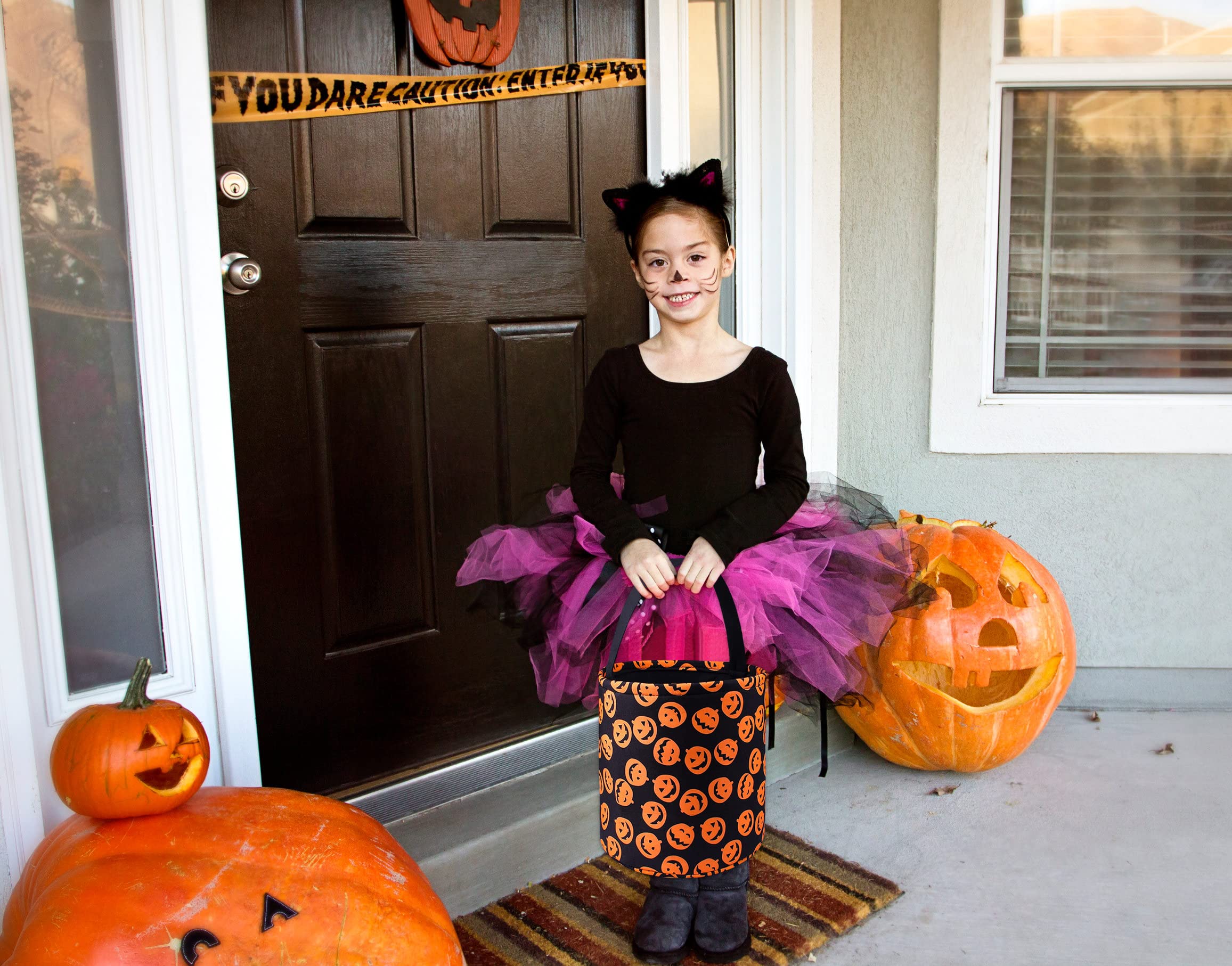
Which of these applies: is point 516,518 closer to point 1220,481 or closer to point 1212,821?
point 1212,821

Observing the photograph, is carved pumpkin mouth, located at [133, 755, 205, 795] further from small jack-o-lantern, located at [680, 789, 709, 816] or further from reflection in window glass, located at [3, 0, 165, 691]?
small jack-o-lantern, located at [680, 789, 709, 816]

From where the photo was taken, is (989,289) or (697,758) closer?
(697,758)

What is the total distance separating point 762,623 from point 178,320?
49.2 inches

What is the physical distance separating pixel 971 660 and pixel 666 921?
111 centimetres

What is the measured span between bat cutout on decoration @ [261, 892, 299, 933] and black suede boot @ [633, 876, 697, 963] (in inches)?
32.3

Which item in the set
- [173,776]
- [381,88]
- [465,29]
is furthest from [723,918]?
[465,29]

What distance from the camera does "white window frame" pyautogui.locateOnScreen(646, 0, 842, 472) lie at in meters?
3.02

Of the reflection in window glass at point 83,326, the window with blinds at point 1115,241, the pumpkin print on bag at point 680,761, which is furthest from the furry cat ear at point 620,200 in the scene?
the window with blinds at point 1115,241

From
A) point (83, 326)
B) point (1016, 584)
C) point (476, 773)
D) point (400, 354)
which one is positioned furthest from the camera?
point (1016, 584)

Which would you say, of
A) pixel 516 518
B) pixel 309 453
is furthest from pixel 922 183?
pixel 309 453

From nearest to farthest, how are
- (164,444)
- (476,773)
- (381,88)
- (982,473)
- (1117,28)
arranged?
(164,444) < (381,88) < (476,773) < (1117,28) < (982,473)

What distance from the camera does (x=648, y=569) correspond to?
1.89 m

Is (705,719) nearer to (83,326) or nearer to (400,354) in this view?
(400,354)

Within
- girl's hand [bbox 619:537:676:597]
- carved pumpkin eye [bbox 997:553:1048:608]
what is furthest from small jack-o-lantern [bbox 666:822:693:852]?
carved pumpkin eye [bbox 997:553:1048:608]
